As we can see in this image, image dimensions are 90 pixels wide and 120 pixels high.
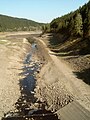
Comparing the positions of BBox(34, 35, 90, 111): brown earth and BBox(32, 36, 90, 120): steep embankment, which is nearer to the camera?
BBox(32, 36, 90, 120): steep embankment

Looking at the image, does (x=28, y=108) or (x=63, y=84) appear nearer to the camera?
(x=28, y=108)

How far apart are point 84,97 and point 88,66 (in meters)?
15.2

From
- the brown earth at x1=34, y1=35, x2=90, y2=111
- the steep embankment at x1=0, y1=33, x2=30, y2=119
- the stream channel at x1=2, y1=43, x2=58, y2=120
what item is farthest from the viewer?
the steep embankment at x1=0, y1=33, x2=30, y2=119

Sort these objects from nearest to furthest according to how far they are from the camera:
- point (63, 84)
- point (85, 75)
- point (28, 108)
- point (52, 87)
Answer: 1. point (28, 108)
2. point (52, 87)
3. point (63, 84)
4. point (85, 75)

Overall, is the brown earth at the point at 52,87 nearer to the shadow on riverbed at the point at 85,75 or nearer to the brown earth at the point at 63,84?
the brown earth at the point at 63,84

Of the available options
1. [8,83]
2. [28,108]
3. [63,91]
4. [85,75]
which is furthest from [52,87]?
[28,108]

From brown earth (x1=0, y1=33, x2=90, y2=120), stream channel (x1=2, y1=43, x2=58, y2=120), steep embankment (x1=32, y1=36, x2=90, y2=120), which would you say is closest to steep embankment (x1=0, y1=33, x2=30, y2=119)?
brown earth (x1=0, y1=33, x2=90, y2=120)

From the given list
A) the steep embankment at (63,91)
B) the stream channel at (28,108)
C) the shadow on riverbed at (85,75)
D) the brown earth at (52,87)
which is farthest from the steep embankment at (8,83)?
the shadow on riverbed at (85,75)

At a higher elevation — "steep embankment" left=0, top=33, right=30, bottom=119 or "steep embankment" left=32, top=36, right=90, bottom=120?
"steep embankment" left=32, top=36, right=90, bottom=120

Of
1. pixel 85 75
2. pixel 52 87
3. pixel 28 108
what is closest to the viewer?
pixel 28 108

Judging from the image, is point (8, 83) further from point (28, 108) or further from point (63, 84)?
point (28, 108)

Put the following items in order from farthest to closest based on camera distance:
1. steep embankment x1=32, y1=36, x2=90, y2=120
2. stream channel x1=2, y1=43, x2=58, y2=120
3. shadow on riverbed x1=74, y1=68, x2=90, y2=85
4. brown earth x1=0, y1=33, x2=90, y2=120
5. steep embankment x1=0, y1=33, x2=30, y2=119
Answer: shadow on riverbed x1=74, y1=68, x2=90, y2=85, steep embankment x1=0, y1=33, x2=30, y2=119, brown earth x1=0, y1=33, x2=90, y2=120, steep embankment x1=32, y1=36, x2=90, y2=120, stream channel x1=2, y1=43, x2=58, y2=120

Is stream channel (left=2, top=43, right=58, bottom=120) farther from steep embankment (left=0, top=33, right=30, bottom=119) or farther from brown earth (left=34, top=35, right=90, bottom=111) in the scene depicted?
brown earth (left=34, top=35, right=90, bottom=111)

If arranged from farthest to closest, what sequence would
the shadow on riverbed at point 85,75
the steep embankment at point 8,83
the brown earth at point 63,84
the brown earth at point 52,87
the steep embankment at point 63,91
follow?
1. the shadow on riverbed at point 85,75
2. the steep embankment at point 8,83
3. the brown earth at point 63,84
4. the brown earth at point 52,87
5. the steep embankment at point 63,91
